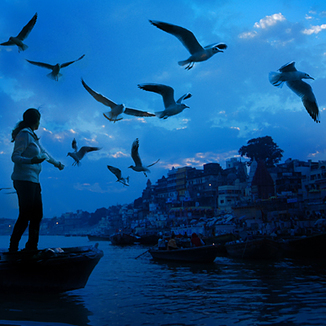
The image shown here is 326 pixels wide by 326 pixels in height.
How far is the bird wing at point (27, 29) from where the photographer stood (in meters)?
8.70

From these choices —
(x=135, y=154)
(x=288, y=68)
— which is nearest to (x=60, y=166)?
(x=135, y=154)

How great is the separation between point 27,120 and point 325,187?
49.9 meters

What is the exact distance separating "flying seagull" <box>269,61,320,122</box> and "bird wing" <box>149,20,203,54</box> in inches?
78.1

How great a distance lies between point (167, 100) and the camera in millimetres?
8859

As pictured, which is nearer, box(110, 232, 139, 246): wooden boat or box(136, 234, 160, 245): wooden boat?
box(136, 234, 160, 245): wooden boat

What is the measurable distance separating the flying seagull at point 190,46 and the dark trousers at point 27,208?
4268mm

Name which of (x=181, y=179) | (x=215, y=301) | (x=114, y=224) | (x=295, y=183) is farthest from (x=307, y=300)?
(x=114, y=224)

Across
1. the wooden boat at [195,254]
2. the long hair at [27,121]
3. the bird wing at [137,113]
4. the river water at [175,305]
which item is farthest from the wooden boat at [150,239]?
the long hair at [27,121]

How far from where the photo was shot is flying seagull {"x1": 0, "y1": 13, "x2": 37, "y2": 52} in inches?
339

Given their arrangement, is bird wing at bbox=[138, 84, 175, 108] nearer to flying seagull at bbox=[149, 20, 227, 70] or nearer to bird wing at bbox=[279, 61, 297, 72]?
flying seagull at bbox=[149, 20, 227, 70]

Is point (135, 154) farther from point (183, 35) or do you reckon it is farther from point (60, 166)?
point (60, 166)

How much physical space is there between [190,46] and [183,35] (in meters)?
0.33

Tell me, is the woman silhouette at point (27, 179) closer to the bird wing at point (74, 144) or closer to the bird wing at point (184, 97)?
the bird wing at point (74, 144)

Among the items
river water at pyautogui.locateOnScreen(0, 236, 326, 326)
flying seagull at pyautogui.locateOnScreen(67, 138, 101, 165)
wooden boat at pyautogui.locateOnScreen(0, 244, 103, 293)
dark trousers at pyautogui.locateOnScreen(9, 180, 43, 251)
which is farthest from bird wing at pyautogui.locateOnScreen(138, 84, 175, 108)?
river water at pyautogui.locateOnScreen(0, 236, 326, 326)
